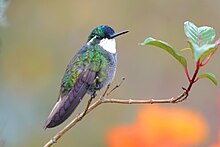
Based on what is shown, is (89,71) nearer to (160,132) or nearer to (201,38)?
(201,38)

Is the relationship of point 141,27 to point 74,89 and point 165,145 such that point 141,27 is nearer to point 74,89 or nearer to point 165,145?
point 165,145

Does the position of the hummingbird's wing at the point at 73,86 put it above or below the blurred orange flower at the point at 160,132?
above

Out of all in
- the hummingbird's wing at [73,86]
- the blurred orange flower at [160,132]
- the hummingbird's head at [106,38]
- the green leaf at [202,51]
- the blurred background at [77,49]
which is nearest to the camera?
the green leaf at [202,51]

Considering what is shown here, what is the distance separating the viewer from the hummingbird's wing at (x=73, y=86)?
1.28 meters

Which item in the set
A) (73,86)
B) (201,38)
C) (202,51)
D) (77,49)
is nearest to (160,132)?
(73,86)

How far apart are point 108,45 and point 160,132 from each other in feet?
3.02

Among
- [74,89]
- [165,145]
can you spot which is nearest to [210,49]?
[74,89]

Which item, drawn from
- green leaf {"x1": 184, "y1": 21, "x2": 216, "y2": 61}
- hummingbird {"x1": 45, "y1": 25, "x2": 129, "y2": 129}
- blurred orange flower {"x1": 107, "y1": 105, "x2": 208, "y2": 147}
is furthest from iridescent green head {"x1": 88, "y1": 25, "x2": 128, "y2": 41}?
blurred orange flower {"x1": 107, "y1": 105, "x2": 208, "y2": 147}

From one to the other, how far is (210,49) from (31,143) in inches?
111

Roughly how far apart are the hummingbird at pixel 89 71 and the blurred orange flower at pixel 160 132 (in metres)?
0.78

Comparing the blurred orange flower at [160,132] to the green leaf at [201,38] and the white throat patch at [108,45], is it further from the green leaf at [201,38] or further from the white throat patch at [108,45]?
the green leaf at [201,38]

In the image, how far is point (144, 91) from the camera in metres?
4.63

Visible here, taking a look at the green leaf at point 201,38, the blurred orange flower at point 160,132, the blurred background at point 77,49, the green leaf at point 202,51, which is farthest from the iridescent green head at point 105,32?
the blurred background at point 77,49

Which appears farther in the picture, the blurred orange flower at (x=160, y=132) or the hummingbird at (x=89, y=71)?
the blurred orange flower at (x=160, y=132)
